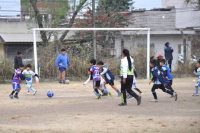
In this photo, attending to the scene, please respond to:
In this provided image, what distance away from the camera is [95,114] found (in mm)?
13656

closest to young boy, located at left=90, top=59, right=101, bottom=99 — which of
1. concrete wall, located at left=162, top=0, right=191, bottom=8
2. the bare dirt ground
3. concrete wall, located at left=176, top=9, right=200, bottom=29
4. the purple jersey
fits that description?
the purple jersey

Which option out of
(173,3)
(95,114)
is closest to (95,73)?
(95,114)

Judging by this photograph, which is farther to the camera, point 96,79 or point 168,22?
point 168,22

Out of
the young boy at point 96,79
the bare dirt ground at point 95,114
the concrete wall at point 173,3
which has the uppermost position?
the concrete wall at point 173,3

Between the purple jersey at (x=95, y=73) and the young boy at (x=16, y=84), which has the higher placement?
the purple jersey at (x=95, y=73)

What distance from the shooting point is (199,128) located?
11.3m

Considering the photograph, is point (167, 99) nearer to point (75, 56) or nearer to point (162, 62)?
point (162, 62)

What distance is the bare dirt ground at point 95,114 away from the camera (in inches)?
449

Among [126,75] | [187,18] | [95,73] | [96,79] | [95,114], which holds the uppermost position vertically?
[187,18]

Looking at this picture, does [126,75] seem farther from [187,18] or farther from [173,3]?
[173,3]

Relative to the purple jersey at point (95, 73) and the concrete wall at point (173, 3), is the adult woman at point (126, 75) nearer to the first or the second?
the purple jersey at point (95, 73)

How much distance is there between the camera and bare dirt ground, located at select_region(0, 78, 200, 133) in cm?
1141

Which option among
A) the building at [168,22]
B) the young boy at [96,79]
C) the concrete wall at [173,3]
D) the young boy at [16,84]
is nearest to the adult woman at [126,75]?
the young boy at [96,79]

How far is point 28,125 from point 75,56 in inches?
605
